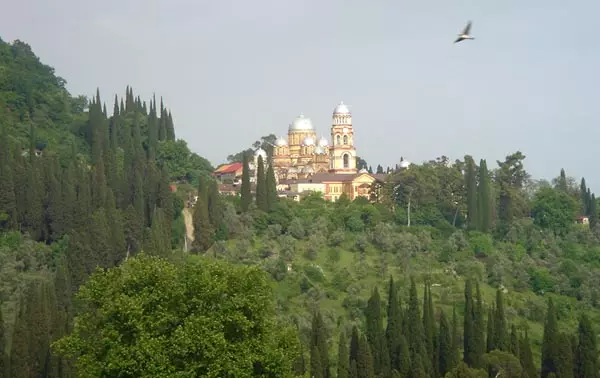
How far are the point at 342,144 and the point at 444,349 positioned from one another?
120ft

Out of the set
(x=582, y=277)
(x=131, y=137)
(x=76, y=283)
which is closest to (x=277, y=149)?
(x=131, y=137)

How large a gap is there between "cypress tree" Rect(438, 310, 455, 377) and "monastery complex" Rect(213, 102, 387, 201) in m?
26.7

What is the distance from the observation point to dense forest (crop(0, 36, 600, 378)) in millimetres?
29953

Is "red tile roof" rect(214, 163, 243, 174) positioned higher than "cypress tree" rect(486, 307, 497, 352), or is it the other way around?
"red tile roof" rect(214, 163, 243, 174)

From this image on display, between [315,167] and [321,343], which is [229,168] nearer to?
[315,167]

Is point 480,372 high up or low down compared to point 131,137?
down

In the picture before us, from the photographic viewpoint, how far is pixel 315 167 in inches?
3179

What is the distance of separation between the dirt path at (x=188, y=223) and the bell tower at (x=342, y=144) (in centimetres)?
1856

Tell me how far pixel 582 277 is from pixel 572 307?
352 centimetres

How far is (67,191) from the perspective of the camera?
54562 mm

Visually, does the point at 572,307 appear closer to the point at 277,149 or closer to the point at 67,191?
the point at 67,191

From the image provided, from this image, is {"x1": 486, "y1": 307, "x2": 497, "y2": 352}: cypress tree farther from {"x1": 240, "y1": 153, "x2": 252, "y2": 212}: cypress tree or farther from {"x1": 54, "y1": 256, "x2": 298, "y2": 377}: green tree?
{"x1": 240, "y1": 153, "x2": 252, "y2": 212}: cypress tree

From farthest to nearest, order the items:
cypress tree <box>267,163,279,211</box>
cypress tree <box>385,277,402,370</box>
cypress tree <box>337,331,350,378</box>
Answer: cypress tree <box>267,163,279,211</box>, cypress tree <box>385,277,402,370</box>, cypress tree <box>337,331,350,378</box>

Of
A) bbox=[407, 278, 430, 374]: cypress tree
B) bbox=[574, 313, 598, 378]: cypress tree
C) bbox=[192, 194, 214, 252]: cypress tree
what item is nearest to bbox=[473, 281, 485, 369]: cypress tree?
bbox=[407, 278, 430, 374]: cypress tree
